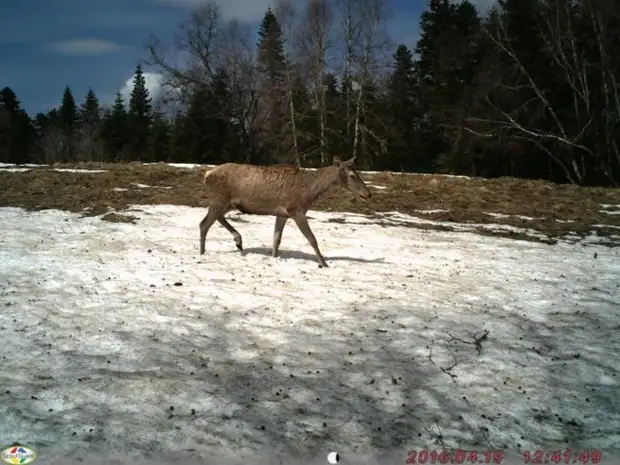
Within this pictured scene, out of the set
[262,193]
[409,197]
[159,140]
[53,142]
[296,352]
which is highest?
[53,142]

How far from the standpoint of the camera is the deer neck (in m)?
10.4

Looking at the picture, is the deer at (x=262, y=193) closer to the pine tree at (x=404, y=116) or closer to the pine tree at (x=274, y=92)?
the pine tree at (x=274, y=92)

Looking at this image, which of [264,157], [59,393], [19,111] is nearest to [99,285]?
[59,393]

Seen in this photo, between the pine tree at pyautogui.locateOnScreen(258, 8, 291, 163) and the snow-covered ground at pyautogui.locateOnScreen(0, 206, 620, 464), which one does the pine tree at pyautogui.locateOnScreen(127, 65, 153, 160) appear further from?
the snow-covered ground at pyautogui.locateOnScreen(0, 206, 620, 464)

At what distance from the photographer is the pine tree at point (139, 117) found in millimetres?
64613

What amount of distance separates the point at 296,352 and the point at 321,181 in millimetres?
5232

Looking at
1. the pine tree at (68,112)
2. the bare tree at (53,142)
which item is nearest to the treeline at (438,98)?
the bare tree at (53,142)

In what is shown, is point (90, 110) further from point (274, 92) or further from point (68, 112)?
point (274, 92)

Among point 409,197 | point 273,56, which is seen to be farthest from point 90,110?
point 409,197

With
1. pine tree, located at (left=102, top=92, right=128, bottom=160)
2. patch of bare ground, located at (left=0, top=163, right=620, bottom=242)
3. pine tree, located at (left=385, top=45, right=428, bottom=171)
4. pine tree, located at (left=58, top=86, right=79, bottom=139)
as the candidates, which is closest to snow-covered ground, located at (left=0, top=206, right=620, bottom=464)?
patch of bare ground, located at (left=0, top=163, right=620, bottom=242)

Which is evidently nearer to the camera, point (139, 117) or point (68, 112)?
point (139, 117)

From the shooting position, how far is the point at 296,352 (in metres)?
5.86

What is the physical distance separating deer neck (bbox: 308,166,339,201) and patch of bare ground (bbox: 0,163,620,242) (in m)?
2.47

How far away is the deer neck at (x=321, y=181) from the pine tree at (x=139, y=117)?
174 ft
